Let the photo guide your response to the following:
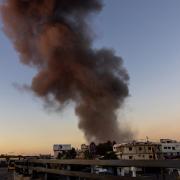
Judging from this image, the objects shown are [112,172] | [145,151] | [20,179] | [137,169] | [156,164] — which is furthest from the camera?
[145,151]

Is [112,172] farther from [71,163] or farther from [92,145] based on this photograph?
[92,145]

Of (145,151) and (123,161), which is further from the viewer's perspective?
(145,151)

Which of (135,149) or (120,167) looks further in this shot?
(135,149)

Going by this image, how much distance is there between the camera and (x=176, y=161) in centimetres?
433

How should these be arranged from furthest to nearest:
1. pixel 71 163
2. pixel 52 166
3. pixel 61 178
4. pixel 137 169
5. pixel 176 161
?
pixel 52 166 < pixel 61 178 < pixel 71 163 < pixel 137 169 < pixel 176 161

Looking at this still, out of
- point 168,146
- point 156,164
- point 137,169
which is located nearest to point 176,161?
point 156,164

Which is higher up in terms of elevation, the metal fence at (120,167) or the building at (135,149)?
the building at (135,149)

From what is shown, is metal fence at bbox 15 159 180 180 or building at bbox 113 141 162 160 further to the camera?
building at bbox 113 141 162 160

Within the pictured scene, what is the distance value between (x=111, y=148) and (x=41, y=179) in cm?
11453

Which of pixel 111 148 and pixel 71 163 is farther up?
pixel 111 148

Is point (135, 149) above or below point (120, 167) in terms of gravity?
above

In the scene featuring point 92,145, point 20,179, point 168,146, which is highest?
point 168,146

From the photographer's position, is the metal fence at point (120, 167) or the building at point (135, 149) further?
the building at point (135, 149)

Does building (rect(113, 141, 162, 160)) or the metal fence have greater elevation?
building (rect(113, 141, 162, 160))
